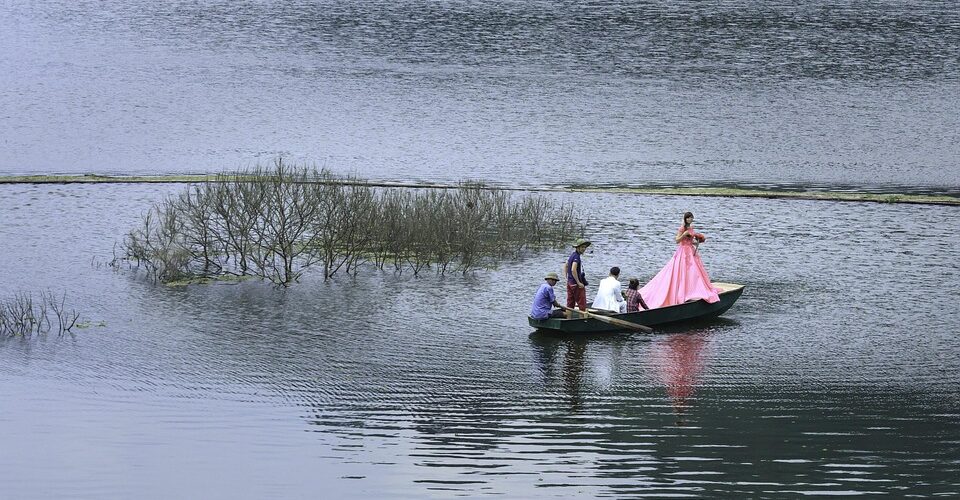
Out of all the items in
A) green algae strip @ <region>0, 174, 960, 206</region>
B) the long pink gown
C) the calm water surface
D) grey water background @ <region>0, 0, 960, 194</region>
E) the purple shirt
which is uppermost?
grey water background @ <region>0, 0, 960, 194</region>

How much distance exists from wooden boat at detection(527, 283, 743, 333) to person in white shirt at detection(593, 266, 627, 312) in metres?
0.33

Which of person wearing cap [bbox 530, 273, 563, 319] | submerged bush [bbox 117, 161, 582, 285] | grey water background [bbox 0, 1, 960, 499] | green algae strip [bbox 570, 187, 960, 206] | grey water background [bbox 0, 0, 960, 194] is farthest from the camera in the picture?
grey water background [bbox 0, 0, 960, 194]

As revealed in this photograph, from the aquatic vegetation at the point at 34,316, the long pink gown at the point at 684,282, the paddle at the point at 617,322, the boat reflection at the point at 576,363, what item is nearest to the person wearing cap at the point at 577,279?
the paddle at the point at 617,322

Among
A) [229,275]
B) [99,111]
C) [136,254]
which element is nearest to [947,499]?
[229,275]

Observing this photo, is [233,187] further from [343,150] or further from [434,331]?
[343,150]

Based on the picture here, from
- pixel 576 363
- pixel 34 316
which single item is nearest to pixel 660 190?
pixel 576 363

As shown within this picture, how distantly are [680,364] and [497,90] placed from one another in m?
54.9

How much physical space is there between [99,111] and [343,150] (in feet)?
63.1

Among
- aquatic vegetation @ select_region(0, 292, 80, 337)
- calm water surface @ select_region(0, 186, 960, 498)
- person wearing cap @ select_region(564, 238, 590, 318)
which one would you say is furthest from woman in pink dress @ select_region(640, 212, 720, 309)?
aquatic vegetation @ select_region(0, 292, 80, 337)

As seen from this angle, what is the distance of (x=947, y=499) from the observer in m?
18.3

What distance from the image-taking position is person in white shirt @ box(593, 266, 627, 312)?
2877 cm

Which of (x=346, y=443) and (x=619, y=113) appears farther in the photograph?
(x=619, y=113)

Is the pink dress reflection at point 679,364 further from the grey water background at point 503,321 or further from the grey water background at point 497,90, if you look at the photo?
the grey water background at point 497,90

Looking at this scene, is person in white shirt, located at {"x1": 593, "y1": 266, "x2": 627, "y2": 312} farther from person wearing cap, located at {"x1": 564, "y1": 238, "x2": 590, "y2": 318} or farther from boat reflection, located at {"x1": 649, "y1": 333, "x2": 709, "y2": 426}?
boat reflection, located at {"x1": 649, "y1": 333, "x2": 709, "y2": 426}
